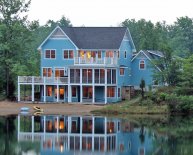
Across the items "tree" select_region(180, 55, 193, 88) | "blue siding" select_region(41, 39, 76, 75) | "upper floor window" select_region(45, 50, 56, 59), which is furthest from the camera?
"upper floor window" select_region(45, 50, 56, 59)

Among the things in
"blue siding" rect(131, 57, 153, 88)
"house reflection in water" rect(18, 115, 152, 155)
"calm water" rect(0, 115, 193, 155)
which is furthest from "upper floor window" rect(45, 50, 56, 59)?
Answer: "house reflection in water" rect(18, 115, 152, 155)

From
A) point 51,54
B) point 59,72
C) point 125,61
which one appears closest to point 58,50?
point 51,54

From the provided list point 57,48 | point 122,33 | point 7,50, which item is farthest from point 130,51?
point 7,50

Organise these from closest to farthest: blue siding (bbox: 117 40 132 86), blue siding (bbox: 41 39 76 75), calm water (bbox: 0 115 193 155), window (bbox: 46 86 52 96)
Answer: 1. calm water (bbox: 0 115 193 155)
2. window (bbox: 46 86 52 96)
3. blue siding (bbox: 41 39 76 75)
4. blue siding (bbox: 117 40 132 86)

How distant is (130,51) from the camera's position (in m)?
86.2

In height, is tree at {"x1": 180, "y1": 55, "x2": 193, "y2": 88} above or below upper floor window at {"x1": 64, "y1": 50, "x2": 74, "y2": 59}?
below

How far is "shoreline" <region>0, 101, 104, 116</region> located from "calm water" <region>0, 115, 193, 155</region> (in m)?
4.15

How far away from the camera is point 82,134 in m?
51.6

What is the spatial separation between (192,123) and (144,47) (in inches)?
1897

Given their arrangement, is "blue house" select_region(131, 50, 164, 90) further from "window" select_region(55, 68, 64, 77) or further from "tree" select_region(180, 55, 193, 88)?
"window" select_region(55, 68, 64, 77)

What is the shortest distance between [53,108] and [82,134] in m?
22.5

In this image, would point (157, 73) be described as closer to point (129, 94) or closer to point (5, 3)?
point (129, 94)

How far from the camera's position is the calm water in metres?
41.7

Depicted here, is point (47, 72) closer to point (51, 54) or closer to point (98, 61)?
point (51, 54)
